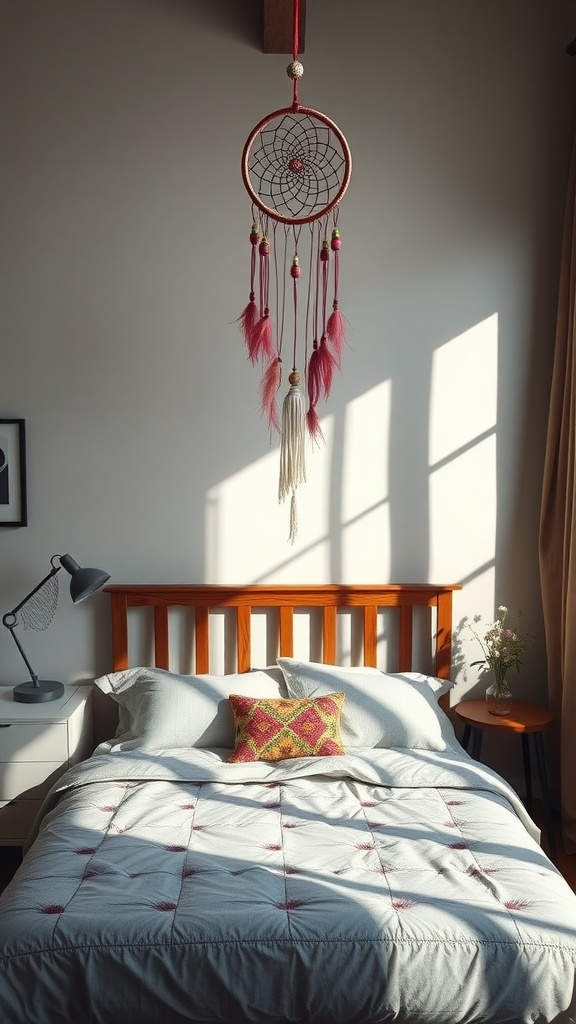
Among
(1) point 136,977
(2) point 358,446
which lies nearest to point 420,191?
(2) point 358,446

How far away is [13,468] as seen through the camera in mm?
3639

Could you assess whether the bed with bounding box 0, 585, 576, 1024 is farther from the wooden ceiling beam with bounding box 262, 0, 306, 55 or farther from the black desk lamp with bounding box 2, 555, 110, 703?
the wooden ceiling beam with bounding box 262, 0, 306, 55

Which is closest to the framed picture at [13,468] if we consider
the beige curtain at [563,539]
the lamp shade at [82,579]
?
the lamp shade at [82,579]

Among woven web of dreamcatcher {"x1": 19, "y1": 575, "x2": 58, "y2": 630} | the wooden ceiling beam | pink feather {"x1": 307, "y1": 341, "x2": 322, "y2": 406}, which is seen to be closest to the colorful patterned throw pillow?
woven web of dreamcatcher {"x1": 19, "y1": 575, "x2": 58, "y2": 630}

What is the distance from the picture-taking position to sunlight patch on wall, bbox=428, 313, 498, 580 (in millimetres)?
3738

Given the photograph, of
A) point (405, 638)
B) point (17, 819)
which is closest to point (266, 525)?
point (405, 638)

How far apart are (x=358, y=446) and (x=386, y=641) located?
0.81m

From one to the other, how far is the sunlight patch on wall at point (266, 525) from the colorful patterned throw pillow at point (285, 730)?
0.65 metres

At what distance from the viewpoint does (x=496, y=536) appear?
3789 millimetres

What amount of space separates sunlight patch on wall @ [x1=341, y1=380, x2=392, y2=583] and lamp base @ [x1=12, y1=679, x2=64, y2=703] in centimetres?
121

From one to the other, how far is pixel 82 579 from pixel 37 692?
48cm

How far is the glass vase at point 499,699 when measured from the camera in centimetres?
353

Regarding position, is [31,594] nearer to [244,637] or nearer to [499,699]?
[244,637]

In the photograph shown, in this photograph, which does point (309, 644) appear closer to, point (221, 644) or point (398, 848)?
point (221, 644)
